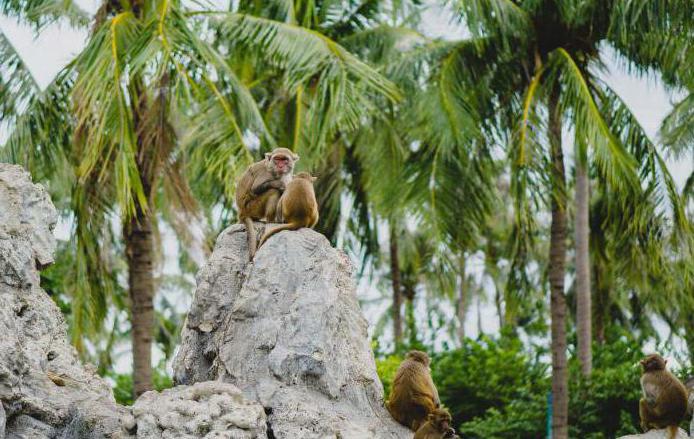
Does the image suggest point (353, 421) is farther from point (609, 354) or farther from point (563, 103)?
point (609, 354)

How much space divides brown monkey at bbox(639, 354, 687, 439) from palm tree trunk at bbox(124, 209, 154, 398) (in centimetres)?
666

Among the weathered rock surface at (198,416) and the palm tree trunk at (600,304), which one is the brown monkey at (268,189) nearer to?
the weathered rock surface at (198,416)

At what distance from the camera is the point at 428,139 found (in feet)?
57.1

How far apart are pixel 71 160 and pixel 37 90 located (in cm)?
112

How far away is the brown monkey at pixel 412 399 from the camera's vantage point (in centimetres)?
996

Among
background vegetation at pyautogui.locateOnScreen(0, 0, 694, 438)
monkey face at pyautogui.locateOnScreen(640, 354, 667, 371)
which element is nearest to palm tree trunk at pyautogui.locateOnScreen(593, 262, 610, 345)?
background vegetation at pyautogui.locateOnScreen(0, 0, 694, 438)

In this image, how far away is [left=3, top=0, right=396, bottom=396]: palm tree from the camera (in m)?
13.9

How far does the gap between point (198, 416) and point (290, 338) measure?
1.34 m

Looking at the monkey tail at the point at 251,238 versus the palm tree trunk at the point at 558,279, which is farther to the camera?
the palm tree trunk at the point at 558,279

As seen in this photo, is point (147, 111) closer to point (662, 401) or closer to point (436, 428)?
point (436, 428)

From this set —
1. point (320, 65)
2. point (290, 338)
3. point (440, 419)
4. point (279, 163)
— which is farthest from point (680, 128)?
point (290, 338)

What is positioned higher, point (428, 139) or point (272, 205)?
point (428, 139)

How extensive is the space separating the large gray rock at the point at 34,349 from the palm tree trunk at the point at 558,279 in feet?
25.7

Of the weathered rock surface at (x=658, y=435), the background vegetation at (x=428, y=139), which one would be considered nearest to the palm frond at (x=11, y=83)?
the background vegetation at (x=428, y=139)
